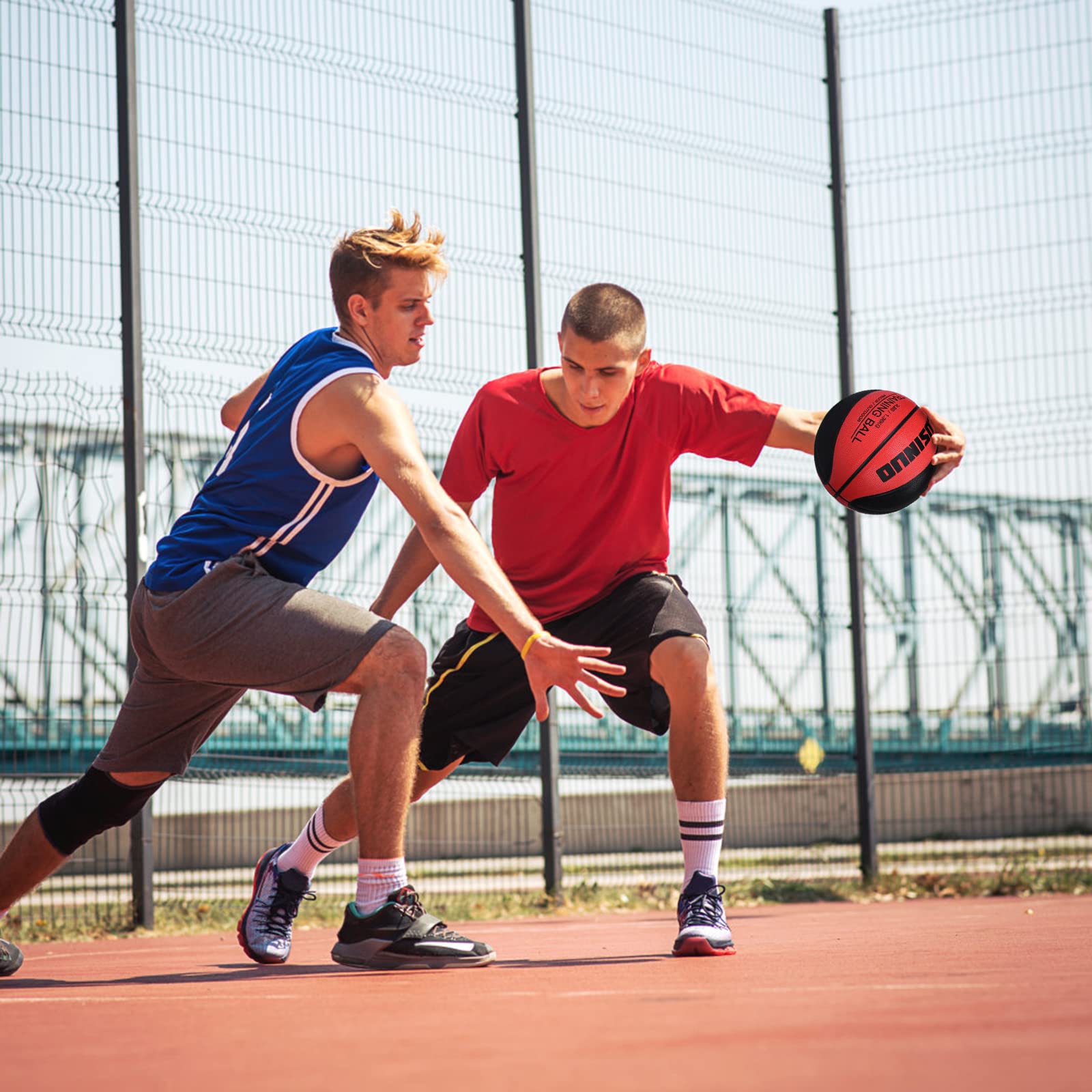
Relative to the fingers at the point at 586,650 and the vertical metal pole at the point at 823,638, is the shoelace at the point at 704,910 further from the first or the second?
the vertical metal pole at the point at 823,638

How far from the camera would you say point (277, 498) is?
3.86 m

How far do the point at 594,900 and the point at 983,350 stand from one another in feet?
10.6

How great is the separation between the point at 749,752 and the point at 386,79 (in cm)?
379

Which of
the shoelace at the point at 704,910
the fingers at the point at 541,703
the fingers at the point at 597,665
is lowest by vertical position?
the shoelace at the point at 704,910

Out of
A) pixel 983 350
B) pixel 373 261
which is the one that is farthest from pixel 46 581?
pixel 983 350

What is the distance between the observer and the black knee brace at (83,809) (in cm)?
399

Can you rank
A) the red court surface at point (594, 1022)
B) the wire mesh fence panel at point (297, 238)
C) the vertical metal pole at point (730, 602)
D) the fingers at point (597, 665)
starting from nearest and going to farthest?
the red court surface at point (594, 1022)
the fingers at point (597, 665)
the wire mesh fence panel at point (297, 238)
the vertical metal pole at point (730, 602)

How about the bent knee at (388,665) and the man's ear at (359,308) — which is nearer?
the bent knee at (388,665)

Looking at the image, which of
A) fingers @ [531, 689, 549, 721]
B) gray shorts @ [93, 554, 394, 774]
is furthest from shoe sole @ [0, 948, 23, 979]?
fingers @ [531, 689, 549, 721]

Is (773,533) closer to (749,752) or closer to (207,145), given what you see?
(749,752)

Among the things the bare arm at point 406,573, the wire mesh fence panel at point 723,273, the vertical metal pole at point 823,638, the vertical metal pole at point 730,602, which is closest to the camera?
the bare arm at point 406,573

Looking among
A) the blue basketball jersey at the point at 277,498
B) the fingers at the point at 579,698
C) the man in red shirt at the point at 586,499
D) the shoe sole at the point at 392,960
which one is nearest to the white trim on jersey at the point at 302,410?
the blue basketball jersey at the point at 277,498

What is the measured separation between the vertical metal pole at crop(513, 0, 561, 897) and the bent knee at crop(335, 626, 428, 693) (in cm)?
322

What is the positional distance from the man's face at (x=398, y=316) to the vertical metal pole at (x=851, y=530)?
4.18 meters
